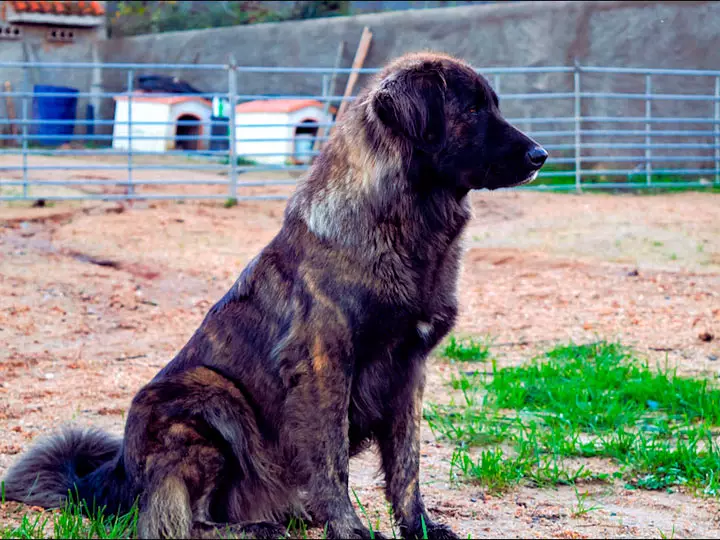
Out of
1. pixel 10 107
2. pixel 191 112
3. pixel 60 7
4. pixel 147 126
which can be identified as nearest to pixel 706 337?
pixel 191 112

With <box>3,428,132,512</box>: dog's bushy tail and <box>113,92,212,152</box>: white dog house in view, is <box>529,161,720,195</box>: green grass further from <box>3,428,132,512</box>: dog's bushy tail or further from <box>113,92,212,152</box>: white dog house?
<box>3,428,132,512</box>: dog's bushy tail

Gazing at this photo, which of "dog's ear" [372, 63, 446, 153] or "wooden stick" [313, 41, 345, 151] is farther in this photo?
"wooden stick" [313, 41, 345, 151]

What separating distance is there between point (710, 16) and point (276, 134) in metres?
8.32

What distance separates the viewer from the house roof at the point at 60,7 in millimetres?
22172

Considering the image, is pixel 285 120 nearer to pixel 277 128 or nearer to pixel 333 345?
pixel 277 128

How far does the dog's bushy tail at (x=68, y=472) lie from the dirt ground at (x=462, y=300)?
0.12 m

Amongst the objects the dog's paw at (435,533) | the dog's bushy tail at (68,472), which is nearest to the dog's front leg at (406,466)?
the dog's paw at (435,533)

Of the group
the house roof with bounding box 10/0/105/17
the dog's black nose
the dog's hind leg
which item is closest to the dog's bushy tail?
the dog's hind leg

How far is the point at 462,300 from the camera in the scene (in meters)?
7.71

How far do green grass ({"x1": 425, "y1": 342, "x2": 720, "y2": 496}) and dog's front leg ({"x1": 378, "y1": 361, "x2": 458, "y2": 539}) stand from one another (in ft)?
2.03

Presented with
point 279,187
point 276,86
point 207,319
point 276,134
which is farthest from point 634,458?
point 276,86

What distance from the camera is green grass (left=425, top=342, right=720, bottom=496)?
4.25 meters

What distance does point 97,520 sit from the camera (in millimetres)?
3420

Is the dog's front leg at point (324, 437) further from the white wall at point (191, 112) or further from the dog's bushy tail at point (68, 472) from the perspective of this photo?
the white wall at point (191, 112)
